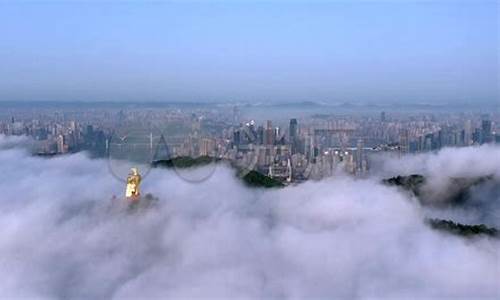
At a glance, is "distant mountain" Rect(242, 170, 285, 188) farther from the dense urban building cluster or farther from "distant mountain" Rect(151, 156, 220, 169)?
"distant mountain" Rect(151, 156, 220, 169)

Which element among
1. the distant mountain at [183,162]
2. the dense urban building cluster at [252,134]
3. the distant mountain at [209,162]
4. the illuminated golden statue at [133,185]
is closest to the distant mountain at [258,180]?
the distant mountain at [209,162]

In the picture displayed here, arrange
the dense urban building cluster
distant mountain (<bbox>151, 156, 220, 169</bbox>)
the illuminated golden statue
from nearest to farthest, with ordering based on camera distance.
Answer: the illuminated golden statue < the dense urban building cluster < distant mountain (<bbox>151, 156, 220, 169</bbox>)

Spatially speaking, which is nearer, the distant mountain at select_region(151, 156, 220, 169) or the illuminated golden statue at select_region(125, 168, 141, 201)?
the illuminated golden statue at select_region(125, 168, 141, 201)

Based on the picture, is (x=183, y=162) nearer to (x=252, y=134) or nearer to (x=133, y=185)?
(x=252, y=134)

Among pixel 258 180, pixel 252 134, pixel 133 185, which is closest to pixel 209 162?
pixel 252 134

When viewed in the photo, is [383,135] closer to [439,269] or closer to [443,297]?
[439,269]

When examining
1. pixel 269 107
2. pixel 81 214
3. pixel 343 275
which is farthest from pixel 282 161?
pixel 343 275

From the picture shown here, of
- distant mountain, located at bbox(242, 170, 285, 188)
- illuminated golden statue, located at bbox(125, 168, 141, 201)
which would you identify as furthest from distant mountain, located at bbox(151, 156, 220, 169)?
illuminated golden statue, located at bbox(125, 168, 141, 201)
